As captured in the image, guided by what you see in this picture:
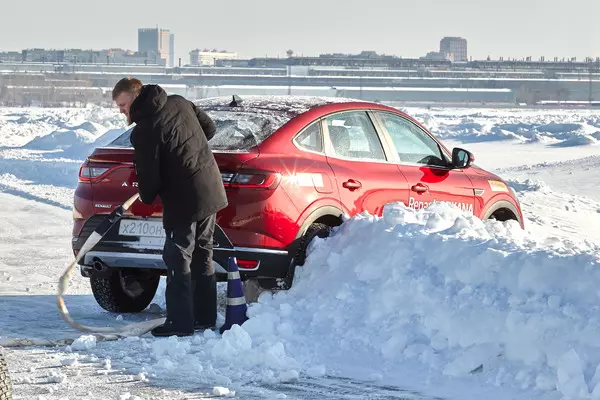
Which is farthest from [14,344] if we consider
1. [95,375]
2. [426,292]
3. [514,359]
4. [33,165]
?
[33,165]

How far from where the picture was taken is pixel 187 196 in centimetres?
736

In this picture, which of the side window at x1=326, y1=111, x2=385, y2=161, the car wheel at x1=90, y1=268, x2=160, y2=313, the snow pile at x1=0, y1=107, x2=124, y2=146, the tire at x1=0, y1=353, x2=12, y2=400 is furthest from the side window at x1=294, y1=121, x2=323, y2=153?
the snow pile at x1=0, y1=107, x2=124, y2=146

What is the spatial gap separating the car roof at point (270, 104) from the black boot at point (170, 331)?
1.77 m

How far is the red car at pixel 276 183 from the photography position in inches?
302

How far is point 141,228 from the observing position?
25.9 ft

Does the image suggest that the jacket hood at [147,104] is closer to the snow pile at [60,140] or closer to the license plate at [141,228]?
the license plate at [141,228]

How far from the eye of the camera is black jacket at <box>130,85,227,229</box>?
7234 mm

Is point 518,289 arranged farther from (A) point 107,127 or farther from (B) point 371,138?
(A) point 107,127

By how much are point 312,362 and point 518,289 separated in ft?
4.21

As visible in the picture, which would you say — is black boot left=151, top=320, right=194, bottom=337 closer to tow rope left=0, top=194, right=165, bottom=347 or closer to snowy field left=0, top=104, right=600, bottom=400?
snowy field left=0, top=104, right=600, bottom=400

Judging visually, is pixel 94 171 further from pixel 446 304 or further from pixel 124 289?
pixel 446 304

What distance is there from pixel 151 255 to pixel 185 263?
466mm

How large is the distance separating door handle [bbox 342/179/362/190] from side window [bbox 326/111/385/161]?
0.21 metres

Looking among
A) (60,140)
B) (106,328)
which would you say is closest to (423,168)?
(106,328)
